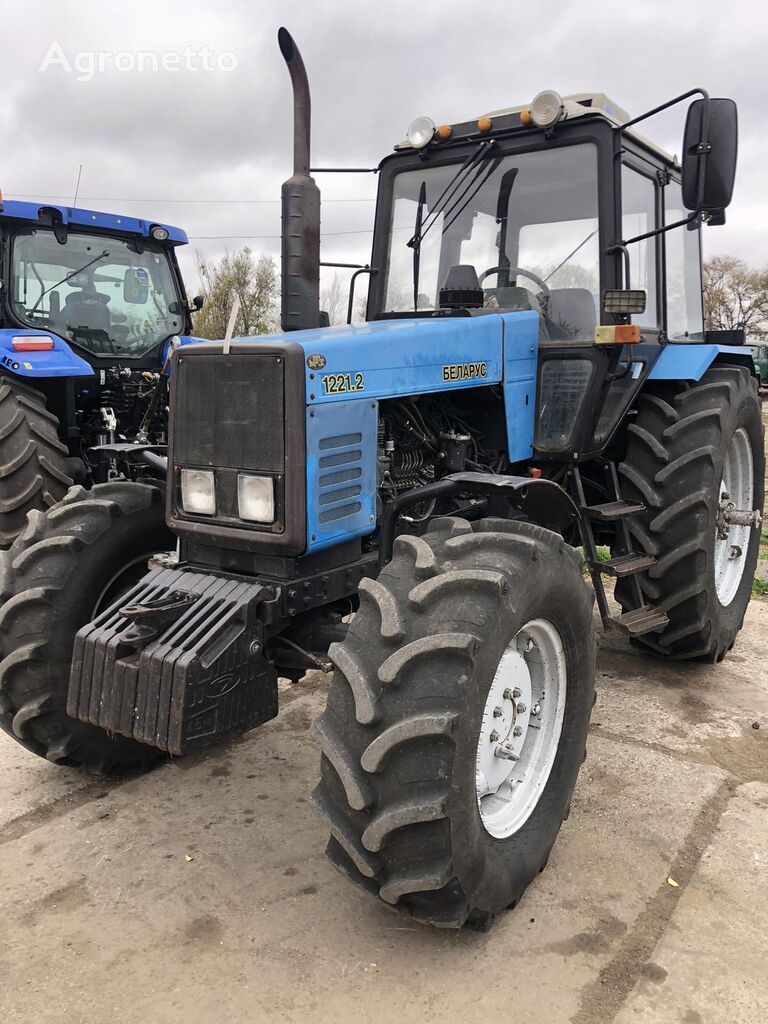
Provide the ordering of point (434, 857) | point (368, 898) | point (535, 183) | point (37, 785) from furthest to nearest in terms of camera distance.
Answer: point (535, 183) → point (37, 785) → point (368, 898) → point (434, 857)

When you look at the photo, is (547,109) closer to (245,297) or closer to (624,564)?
(624,564)

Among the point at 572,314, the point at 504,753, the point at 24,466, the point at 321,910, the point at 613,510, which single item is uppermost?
the point at 572,314

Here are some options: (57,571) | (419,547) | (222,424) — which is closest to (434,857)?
(419,547)

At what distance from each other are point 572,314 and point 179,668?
8.12 feet

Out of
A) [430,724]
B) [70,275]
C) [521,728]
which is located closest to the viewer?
[430,724]

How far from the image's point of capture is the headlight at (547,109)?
3857 millimetres

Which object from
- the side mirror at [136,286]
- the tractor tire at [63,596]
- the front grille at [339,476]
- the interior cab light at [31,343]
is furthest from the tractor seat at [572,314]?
the side mirror at [136,286]

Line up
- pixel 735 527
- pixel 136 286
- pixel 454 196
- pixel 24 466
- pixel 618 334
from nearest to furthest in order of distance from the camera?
pixel 618 334, pixel 454 196, pixel 735 527, pixel 24 466, pixel 136 286

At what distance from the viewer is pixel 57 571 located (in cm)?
315

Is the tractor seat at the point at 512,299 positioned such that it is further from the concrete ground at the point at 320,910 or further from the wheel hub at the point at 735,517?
the concrete ground at the point at 320,910

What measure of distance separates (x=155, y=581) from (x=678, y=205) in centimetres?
357

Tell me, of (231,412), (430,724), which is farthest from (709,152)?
(430,724)

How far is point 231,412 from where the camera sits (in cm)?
287

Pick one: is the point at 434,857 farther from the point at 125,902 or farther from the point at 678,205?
the point at 678,205
